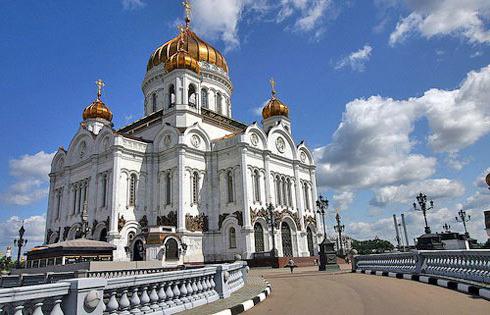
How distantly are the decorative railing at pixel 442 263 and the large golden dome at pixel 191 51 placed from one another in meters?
31.5

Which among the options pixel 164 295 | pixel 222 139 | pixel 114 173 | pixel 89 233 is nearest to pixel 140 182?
pixel 114 173

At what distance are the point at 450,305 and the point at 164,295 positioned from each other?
565 centimetres

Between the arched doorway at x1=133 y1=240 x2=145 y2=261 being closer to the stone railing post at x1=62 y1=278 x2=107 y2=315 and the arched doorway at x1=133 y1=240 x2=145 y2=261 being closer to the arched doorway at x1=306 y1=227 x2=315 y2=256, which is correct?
the arched doorway at x1=306 y1=227 x2=315 y2=256

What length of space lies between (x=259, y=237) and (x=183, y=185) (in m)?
8.00

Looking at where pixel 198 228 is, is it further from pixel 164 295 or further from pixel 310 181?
pixel 164 295

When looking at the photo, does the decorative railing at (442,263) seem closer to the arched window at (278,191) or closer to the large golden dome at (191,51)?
the arched window at (278,191)

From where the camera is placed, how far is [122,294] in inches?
237

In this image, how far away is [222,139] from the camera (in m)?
36.3

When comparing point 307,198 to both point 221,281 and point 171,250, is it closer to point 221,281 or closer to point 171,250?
point 171,250

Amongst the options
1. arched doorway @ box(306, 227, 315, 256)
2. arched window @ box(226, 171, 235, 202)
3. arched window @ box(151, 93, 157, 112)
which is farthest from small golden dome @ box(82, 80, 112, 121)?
arched doorway @ box(306, 227, 315, 256)

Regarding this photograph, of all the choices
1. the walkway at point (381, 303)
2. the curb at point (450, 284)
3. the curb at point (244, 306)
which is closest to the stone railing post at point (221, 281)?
the curb at point (244, 306)

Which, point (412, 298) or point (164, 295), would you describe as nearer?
point (164, 295)

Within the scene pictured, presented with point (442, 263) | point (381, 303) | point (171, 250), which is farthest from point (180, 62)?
point (381, 303)

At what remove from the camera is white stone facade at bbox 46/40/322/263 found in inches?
1259
